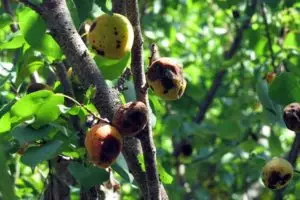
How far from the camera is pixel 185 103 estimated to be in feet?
11.7

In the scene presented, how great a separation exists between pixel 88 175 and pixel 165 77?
0.37 meters

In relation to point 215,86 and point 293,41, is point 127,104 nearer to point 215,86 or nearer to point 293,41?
point 293,41

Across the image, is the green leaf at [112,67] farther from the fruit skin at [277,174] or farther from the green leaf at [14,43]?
the fruit skin at [277,174]

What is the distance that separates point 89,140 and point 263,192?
316 centimetres

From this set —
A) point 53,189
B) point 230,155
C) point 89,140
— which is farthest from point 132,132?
point 230,155

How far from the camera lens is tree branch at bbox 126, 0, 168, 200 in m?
1.52

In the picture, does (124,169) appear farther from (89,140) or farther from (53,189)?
(53,189)

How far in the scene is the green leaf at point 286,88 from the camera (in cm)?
197

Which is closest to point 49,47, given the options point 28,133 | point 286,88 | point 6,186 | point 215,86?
point 28,133

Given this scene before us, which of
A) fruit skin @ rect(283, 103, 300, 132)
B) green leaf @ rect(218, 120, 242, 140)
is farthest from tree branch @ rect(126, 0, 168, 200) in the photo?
green leaf @ rect(218, 120, 242, 140)

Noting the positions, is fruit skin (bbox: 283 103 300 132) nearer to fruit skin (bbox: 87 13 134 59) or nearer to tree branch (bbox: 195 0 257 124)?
fruit skin (bbox: 87 13 134 59)

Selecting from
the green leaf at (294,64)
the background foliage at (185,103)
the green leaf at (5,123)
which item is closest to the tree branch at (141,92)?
the background foliage at (185,103)

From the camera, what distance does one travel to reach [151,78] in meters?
1.54

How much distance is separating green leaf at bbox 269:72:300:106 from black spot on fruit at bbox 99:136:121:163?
65 centimetres
